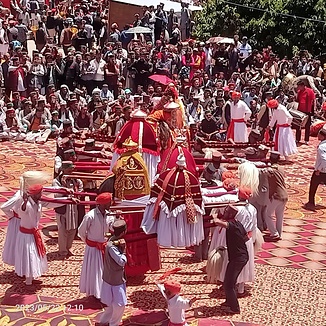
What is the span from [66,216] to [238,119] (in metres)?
6.36

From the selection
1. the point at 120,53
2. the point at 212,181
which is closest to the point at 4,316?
the point at 212,181

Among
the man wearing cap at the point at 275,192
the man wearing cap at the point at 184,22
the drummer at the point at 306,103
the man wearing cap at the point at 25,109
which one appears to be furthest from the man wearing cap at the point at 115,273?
the man wearing cap at the point at 184,22

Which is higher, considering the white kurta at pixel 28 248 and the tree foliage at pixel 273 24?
the tree foliage at pixel 273 24

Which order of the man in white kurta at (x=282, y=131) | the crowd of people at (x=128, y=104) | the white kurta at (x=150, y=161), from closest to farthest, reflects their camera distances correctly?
the crowd of people at (x=128, y=104)
the white kurta at (x=150, y=161)
the man in white kurta at (x=282, y=131)

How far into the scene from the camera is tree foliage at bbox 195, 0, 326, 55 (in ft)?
74.5

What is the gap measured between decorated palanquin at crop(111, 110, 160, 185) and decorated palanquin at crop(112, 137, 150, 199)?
0.61 m

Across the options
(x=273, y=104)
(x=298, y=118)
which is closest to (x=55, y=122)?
(x=273, y=104)

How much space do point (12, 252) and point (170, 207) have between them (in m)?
1.98

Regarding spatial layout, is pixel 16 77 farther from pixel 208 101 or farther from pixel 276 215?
pixel 276 215

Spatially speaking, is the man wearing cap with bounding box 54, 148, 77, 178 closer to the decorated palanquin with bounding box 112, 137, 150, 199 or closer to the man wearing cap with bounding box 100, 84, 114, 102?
the decorated palanquin with bounding box 112, 137, 150, 199

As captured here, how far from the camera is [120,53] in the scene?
19344mm

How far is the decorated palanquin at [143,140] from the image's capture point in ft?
29.2

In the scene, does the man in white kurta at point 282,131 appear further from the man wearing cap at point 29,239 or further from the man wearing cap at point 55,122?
the man wearing cap at point 29,239

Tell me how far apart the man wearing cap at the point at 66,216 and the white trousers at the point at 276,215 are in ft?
8.89
